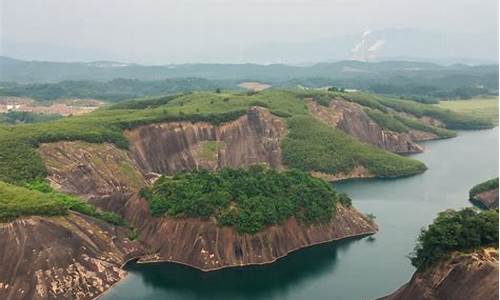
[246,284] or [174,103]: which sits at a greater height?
[174,103]

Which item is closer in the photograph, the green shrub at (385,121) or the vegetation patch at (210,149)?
the vegetation patch at (210,149)

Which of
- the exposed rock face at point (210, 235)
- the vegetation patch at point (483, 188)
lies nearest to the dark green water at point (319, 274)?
the exposed rock face at point (210, 235)

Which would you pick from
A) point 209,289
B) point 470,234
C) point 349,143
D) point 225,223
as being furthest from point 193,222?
point 349,143

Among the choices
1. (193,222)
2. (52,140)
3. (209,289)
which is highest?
(52,140)

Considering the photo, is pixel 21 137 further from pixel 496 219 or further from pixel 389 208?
pixel 496 219

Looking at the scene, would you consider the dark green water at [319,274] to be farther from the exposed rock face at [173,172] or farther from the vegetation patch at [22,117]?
the vegetation patch at [22,117]

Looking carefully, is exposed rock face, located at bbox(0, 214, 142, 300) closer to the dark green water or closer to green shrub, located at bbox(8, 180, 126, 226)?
green shrub, located at bbox(8, 180, 126, 226)

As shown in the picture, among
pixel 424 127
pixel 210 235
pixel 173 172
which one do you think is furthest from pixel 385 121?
pixel 210 235

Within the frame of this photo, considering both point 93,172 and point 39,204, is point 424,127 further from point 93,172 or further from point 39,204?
point 39,204
